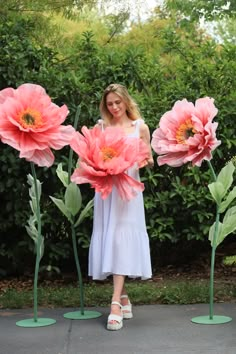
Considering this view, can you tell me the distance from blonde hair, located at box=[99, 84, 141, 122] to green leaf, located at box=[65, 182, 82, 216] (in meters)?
0.66

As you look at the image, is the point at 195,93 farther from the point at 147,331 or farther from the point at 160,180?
the point at 147,331

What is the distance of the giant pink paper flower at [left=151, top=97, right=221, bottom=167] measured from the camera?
474cm

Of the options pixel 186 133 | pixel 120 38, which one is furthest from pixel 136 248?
pixel 120 38

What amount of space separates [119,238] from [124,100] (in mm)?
1113

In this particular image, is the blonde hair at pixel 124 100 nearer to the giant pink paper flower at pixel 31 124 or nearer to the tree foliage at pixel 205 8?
the giant pink paper flower at pixel 31 124

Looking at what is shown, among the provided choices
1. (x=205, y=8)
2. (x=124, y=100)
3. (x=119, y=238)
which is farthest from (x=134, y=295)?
(x=205, y=8)

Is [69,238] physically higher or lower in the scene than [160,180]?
lower

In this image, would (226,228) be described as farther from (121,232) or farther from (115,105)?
(115,105)

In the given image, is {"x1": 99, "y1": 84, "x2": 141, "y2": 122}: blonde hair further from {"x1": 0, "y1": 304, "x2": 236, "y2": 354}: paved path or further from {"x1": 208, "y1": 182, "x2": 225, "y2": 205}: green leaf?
{"x1": 0, "y1": 304, "x2": 236, "y2": 354}: paved path

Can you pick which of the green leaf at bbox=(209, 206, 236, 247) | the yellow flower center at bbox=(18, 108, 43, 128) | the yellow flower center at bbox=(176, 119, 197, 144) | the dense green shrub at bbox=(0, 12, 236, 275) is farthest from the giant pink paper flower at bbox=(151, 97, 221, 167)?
the dense green shrub at bbox=(0, 12, 236, 275)

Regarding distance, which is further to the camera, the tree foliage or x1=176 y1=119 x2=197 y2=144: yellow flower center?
the tree foliage

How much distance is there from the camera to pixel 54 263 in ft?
23.3

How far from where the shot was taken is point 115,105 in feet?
16.9

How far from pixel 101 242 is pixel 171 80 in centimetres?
270
